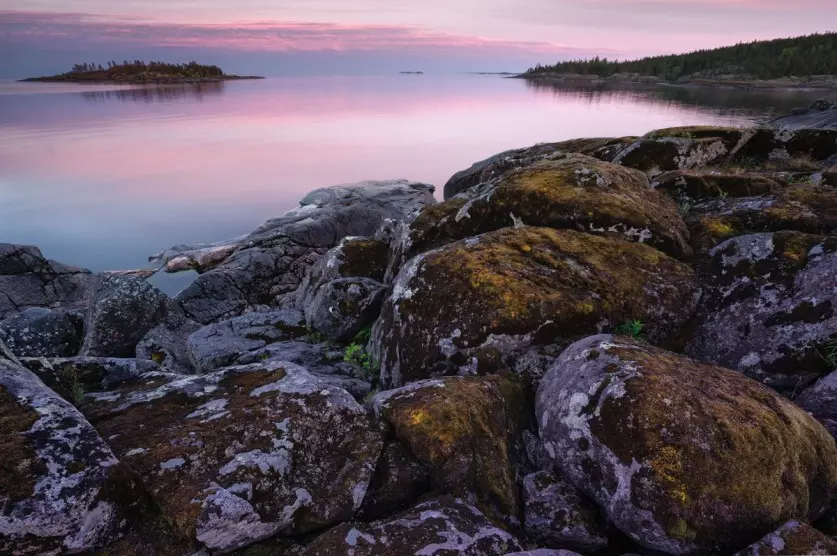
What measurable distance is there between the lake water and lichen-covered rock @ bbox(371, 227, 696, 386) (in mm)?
20293

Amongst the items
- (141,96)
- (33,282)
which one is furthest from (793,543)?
(141,96)

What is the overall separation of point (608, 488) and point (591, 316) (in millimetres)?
2862

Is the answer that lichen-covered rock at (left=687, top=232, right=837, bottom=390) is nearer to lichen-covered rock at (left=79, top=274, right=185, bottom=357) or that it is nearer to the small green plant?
the small green plant

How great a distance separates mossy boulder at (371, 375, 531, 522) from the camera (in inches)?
188

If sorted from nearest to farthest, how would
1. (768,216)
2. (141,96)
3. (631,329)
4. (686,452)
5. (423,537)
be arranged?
(423,537) < (686,452) < (631,329) < (768,216) < (141,96)

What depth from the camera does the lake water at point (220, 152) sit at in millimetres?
34656

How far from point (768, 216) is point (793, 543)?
6863 mm

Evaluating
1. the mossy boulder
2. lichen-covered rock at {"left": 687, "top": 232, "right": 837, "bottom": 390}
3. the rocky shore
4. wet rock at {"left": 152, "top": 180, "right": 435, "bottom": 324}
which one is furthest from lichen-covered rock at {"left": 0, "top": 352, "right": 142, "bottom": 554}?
wet rock at {"left": 152, "top": 180, "right": 435, "bottom": 324}

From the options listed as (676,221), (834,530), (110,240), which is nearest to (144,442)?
(834,530)

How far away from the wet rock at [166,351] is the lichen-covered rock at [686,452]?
8374mm

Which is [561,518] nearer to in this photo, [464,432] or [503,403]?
[464,432]

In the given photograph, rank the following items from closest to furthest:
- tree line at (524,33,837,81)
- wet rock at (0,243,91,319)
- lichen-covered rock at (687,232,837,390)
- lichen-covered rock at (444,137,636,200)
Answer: lichen-covered rock at (687,232,837,390)
lichen-covered rock at (444,137,636,200)
wet rock at (0,243,91,319)
tree line at (524,33,837,81)

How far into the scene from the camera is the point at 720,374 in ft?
17.4

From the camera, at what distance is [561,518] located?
177 inches
